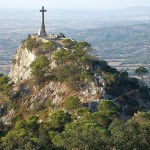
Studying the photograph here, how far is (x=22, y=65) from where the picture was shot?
95.6m

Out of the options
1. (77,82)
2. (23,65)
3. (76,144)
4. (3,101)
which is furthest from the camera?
(23,65)

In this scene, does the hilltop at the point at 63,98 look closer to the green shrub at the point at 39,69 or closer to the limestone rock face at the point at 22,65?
the green shrub at the point at 39,69

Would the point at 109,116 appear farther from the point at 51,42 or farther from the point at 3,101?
the point at 51,42

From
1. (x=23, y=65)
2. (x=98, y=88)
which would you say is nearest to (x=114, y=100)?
(x=98, y=88)

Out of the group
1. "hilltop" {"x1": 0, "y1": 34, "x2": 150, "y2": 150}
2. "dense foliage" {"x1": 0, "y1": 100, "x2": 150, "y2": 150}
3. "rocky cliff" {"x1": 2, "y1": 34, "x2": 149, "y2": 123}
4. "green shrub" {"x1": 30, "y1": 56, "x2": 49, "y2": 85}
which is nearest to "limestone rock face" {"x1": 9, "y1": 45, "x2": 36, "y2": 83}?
"hilltop" {"x1": 0, "y1": 34, "x2": 150, "y2": 150}

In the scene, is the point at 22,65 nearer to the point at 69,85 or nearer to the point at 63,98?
the point at 69,85

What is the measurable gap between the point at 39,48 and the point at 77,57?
14.1m

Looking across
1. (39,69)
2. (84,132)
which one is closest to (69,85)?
(39,69)

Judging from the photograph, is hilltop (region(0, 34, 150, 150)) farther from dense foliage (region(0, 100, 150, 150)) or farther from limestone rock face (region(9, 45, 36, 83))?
limestone rock face (region(9, 45, 36, 83))

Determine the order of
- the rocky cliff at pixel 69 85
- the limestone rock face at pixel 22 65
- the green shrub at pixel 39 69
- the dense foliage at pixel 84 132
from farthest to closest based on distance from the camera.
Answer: the limestone rock face at pixel 22 65 < the green shrub at pixel 39 69 < the rocky cliff at pixel 69 85 < the dense foliage at pixel 84 132

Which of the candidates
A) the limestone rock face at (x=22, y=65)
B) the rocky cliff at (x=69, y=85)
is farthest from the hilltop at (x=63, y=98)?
the limestone rock face at (x=22, y=65)

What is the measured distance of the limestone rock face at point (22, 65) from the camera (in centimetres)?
8950

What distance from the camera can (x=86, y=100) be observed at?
7069cm

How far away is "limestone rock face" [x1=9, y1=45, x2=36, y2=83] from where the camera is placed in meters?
89.5
